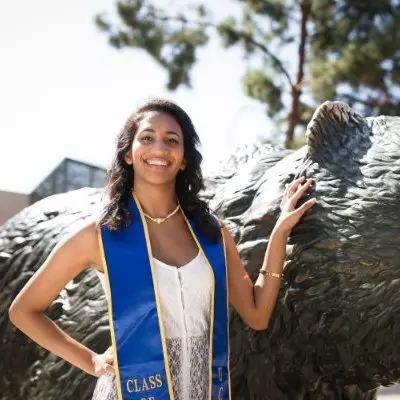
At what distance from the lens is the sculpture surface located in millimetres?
1720

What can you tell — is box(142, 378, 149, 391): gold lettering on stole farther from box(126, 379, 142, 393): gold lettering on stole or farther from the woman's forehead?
the woman's forehead

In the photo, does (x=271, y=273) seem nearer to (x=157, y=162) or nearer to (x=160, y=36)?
(x=157, y=162)

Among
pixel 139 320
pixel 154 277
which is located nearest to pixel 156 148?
pixel 154 277

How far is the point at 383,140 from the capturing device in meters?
1.86

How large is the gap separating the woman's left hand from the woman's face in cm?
33

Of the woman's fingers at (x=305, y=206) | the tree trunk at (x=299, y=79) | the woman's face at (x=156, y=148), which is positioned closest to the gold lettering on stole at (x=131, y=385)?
the woman's face at (x=156, y=148)

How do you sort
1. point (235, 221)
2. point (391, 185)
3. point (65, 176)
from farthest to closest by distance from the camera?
point (65, 176) → point (235, 221) → point (391, 185)

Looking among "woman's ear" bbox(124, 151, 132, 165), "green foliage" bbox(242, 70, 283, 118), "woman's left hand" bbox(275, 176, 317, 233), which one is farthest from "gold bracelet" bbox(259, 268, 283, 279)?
"green foliage" bbox(242, 70, 283, 118)

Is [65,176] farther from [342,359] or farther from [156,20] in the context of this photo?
[342,359]

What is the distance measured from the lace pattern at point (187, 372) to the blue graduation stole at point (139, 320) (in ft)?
0.07

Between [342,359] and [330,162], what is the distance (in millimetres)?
551

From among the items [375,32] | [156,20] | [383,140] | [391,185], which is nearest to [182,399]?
[391,185]

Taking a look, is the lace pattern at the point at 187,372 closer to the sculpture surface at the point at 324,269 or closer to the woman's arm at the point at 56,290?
the woman's arm at the point at 56,290

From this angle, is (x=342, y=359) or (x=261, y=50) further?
(x=261, y=50)
